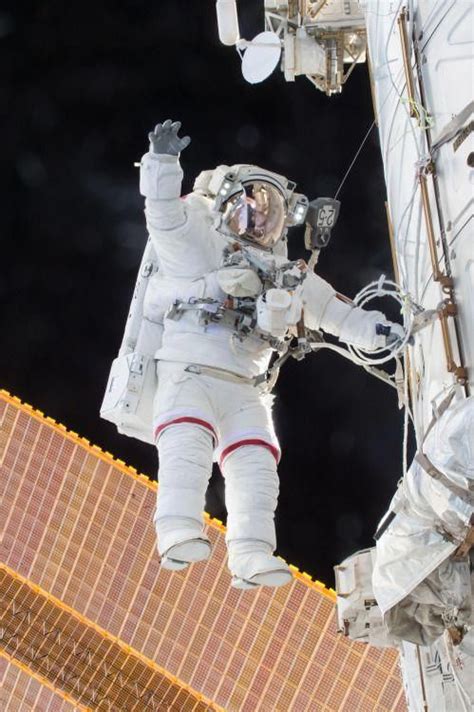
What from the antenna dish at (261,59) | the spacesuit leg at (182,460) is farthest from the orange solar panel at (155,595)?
the antenna dish at (261,59)

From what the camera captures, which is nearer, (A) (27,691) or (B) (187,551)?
(B) (187,551)

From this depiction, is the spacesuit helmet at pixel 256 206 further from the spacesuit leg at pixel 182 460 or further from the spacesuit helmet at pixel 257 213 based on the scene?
the spacesuit leg at pixel 182 460

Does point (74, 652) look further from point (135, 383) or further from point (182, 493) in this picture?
point (182, 493)

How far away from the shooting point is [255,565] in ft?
11.8

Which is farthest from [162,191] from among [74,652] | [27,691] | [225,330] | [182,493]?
[27,691]

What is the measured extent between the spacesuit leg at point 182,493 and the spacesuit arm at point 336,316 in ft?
2.50

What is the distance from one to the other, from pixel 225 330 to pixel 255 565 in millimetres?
1017

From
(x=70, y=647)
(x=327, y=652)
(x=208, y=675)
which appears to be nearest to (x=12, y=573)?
(x=70, y=647)

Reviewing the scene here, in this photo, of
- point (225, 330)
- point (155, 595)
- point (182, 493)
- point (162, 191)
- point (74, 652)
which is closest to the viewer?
point (182, 493)

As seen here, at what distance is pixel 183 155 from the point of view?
7211 millimetres

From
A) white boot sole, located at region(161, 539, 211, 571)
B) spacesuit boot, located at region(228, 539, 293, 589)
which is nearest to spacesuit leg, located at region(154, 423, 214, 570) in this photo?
white boot sole, located at region(161, 539, 211, 571)

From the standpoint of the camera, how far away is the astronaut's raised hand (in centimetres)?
371

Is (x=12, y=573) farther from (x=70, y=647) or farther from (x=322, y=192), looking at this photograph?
(x=322, y=192)

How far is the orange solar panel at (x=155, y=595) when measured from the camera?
6199mm
